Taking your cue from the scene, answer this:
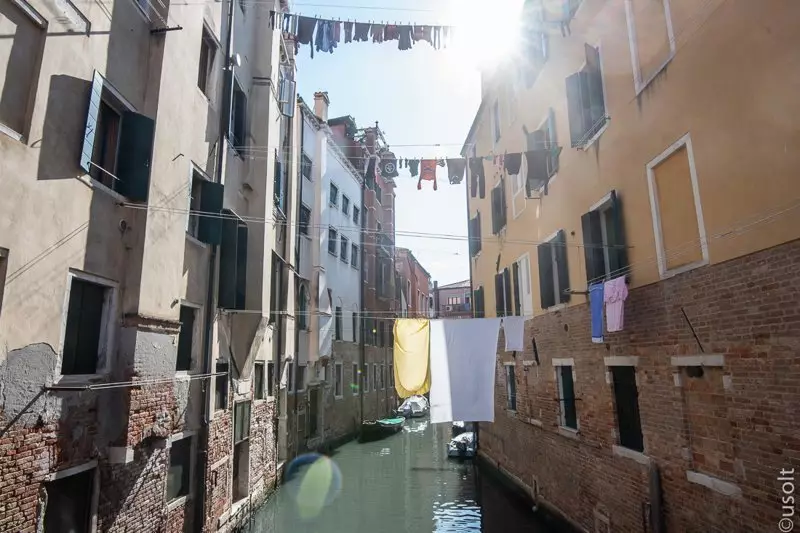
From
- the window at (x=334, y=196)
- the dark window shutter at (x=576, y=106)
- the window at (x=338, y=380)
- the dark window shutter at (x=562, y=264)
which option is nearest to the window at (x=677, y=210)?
the dark window shutter at (x=576, y=106)

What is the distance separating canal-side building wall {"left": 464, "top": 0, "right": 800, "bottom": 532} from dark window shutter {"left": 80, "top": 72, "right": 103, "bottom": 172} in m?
7.32

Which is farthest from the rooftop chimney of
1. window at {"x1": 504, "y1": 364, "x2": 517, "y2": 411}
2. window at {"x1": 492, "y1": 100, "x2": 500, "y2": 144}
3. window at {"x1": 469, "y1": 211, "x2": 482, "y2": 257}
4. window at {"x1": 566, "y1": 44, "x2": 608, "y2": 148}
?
window at {"x1": 566, "y1": 44, "x2": 608, "y2": 148}

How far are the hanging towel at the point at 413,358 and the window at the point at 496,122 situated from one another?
6.85 metres

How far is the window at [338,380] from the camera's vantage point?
908 inches

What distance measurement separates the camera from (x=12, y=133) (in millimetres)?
4852

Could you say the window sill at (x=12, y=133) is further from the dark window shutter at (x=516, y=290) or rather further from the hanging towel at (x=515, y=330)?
the dark window shutter at (x=516, y=290)

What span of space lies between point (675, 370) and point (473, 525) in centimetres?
793

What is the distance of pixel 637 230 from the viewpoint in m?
7.43

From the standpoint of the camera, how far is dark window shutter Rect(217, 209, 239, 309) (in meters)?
9.81

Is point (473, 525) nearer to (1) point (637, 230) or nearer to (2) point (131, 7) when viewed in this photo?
(1) point (637, 230)

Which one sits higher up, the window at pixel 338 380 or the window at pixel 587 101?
the window at pixel 587 101

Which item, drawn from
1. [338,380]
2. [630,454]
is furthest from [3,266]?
[338,380]

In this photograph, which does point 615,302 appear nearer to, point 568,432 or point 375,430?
point 568,432

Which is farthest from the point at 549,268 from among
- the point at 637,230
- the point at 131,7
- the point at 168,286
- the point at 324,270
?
the point at 324,270
